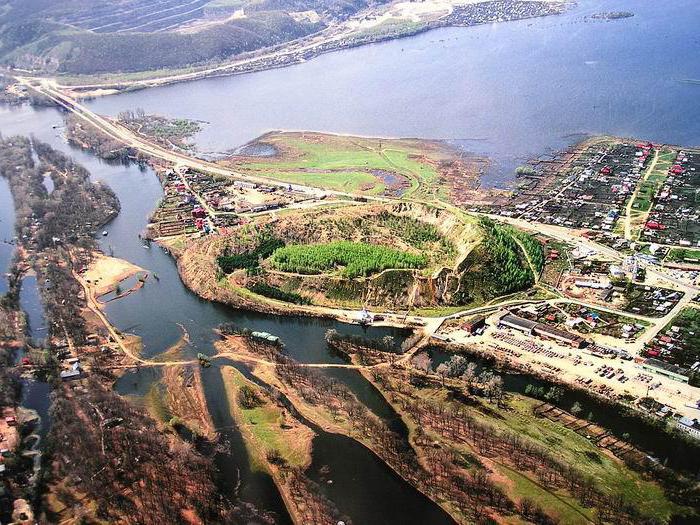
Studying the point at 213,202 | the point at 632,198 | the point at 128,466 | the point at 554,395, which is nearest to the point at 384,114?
the point at 213,202

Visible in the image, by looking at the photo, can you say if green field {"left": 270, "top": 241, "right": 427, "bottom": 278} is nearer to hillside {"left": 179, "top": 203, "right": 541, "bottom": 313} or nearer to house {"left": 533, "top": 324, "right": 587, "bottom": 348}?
hillside {"left": 179, "top": 203, "right": 541, "bottom": 313}

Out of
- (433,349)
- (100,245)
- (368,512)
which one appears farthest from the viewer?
(100,245)

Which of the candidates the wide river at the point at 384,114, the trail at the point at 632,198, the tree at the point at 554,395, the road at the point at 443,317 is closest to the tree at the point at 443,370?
the road at the point at 443,317

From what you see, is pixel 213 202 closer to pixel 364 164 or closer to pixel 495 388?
pixel 364 164

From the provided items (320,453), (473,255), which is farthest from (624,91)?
(320,453)

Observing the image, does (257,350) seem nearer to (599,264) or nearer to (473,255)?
(473,255)

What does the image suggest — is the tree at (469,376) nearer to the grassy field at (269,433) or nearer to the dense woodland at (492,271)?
the dense woodland at (492,271)
